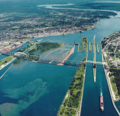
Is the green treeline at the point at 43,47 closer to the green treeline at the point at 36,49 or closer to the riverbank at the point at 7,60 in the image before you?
the green treeline at the point at 36,49

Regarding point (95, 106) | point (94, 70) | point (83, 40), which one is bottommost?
point (95, 106)

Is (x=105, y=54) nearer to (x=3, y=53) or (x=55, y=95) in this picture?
(x=55, y=95)

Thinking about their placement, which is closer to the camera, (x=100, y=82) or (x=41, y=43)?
(x=100, y=82)

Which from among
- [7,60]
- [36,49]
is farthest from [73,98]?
[36,49]

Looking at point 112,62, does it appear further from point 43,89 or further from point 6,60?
point 6,60

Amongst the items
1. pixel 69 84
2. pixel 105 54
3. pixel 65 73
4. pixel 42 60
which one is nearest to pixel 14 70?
pixel 42 60

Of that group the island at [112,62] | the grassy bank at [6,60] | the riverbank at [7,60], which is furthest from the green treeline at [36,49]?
the island at [112,62]
